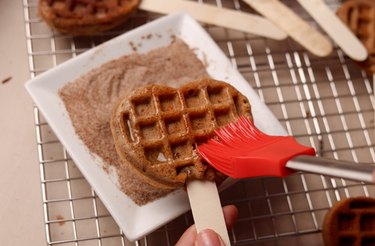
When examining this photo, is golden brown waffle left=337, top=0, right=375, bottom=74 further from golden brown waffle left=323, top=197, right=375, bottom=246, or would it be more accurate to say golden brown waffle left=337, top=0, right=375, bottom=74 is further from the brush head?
the brush head

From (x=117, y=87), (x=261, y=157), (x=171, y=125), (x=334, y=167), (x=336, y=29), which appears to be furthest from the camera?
(x=336, y=29)

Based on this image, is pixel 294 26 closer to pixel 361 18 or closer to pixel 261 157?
pixel 361 18

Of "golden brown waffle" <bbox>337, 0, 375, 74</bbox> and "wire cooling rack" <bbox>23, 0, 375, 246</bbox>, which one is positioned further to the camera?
"golden brown waffle" <bbox>337, 0, 375, 74</bbox>

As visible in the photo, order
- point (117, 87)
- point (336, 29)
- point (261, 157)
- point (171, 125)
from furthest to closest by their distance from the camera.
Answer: point (336, 29), point (117, 87), point (171, 125), point (261, 157)

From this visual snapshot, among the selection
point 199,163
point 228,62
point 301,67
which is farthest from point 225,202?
point 301,67

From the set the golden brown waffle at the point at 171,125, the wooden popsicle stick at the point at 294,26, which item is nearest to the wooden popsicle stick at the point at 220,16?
the wooden popsicle stick at the point at 294,26

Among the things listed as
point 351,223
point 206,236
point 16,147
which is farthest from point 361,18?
point 16,147

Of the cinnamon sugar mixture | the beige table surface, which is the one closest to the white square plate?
the cinnamon sugar mixture
